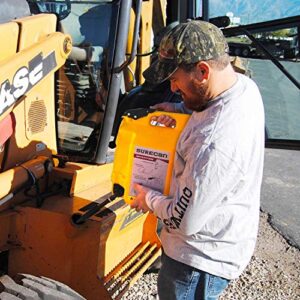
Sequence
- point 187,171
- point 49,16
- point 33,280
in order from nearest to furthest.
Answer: point 187,171 < point 33,280 < point 49,16

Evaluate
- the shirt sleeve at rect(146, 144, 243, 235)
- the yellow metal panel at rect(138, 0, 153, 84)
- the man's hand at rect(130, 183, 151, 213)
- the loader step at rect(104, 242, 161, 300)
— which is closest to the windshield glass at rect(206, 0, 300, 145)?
the yellow metal panel at rect(138, 0, 153, 84)

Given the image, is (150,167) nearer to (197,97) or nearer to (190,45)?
(197,97)

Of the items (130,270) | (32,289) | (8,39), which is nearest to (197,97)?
(8,39)

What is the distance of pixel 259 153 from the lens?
189 centimetres

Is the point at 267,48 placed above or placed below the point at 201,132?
above

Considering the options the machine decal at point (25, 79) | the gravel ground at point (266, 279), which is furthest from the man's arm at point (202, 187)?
the gravel ground at point (266, 279)

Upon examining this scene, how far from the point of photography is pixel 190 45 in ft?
5.68

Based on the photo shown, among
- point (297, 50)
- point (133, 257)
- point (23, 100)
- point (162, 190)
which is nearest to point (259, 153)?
point (162, 190)

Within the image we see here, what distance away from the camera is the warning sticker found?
81.7 inches

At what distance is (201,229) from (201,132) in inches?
13.7

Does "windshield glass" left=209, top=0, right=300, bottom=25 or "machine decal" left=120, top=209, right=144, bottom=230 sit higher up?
"windshield glass" left=209, top=0, right=300, bottom=25

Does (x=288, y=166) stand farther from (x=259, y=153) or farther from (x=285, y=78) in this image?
(x=259, y=153)

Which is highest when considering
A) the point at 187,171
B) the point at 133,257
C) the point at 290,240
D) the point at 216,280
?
the point at 187,171

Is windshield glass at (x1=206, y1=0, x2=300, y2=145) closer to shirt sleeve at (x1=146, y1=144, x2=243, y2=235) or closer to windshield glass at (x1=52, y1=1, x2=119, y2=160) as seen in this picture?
windshield glass at (x1=52, y1=1, x2=119, y2=160)
